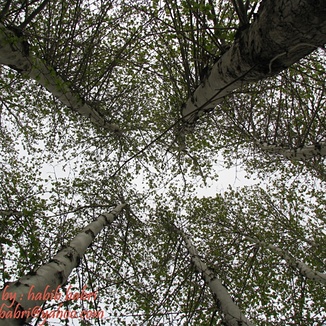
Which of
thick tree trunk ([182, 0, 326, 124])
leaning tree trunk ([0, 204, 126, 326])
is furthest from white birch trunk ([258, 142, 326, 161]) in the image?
leaning tree trunk ([0, 204, 126, 326])

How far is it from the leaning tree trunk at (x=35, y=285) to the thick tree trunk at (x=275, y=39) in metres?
2.04

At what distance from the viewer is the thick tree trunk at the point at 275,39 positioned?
158 centimetres

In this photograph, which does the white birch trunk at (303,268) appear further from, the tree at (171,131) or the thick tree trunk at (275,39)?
the thick tree trunk at (275,39)

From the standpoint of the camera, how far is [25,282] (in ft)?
7.55

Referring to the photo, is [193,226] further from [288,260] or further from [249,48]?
[249,48]

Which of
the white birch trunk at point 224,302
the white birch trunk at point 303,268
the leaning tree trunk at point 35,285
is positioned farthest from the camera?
the white birch trunk at point 303,268

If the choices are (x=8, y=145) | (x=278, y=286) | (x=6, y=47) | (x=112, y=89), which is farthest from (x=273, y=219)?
(x=8, y=145)

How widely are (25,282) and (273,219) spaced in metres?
7.76

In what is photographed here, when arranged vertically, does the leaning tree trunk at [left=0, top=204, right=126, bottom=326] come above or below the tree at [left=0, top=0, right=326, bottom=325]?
below

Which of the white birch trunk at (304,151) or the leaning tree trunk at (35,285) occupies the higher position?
the white birch trunk at (304,151)

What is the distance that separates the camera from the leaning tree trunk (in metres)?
2.04

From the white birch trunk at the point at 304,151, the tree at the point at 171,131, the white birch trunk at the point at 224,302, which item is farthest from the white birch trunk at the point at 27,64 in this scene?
the white birch trunk at the point at 304,151

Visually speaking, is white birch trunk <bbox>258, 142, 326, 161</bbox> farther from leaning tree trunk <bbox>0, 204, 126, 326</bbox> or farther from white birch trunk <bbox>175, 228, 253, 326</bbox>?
leaning tree trunk <bbox>0, 204, 126, 326</bbox>

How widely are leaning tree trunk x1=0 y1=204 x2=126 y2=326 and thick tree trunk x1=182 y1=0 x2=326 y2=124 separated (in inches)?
80.4
